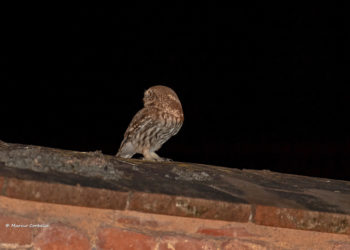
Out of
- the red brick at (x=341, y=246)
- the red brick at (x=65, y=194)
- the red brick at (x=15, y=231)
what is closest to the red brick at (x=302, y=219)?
the red brick at (x=341, y=246)

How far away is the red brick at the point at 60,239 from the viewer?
2.75 metres

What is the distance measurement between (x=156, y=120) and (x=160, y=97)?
0.90 ft

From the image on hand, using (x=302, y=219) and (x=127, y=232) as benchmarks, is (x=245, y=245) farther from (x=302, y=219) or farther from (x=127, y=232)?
(x=127, y=232)

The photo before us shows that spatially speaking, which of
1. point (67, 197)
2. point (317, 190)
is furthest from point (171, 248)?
point (317, 190)

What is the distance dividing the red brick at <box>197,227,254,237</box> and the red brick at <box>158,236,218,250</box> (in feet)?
0.15


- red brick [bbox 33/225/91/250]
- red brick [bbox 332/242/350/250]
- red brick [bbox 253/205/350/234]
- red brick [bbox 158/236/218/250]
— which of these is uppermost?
red brick [bbox 253/205/350/234]

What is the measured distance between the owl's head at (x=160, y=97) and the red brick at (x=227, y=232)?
3135mm

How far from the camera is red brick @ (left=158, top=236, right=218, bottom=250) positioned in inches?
117

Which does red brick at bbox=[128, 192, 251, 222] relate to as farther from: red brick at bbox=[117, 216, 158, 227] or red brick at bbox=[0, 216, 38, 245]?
red brick at bbox=[0, 216, 38, 245]

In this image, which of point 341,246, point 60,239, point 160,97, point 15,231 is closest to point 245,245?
point 341,246

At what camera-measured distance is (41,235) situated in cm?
276

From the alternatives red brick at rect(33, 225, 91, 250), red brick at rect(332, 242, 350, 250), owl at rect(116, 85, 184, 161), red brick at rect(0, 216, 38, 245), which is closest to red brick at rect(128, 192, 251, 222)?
red brick at rect(33, 225, 91, 250)

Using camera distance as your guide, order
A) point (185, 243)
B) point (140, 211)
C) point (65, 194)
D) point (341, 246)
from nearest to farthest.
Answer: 1. point (65, 194)
2. point (140, 211)
3. point (185, 243)
4. point (341, 246)

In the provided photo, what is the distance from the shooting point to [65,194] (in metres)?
2.71
